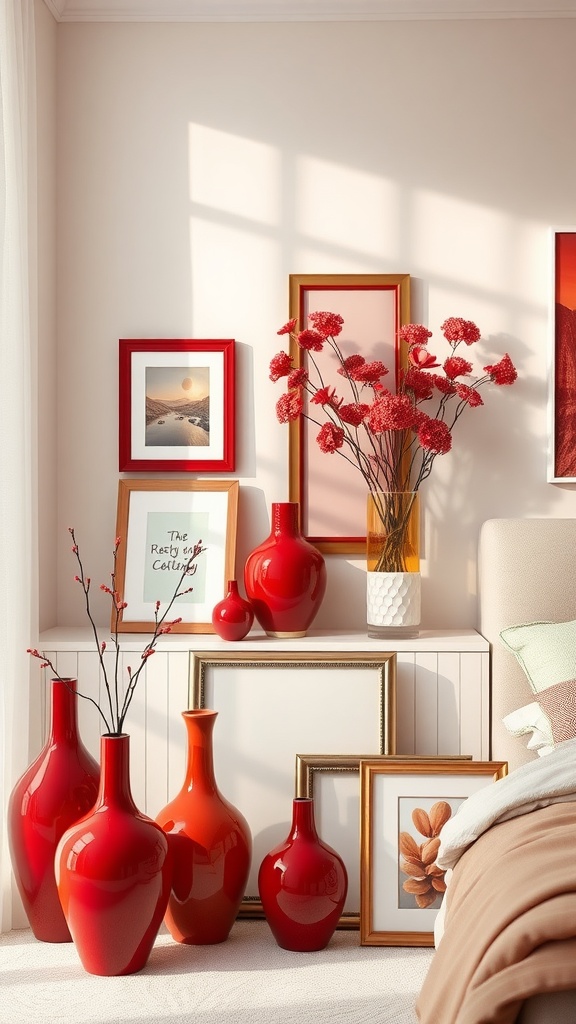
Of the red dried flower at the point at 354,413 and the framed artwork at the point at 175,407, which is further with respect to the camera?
the framed artwork at the point at 175,407

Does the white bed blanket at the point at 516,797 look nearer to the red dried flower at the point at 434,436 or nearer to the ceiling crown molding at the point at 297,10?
the red dried flower at the point at 434,436

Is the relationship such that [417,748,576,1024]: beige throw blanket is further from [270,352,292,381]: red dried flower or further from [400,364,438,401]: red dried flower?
[270,352,292,381]: red dried flower

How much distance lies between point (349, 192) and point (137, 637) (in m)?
1.55

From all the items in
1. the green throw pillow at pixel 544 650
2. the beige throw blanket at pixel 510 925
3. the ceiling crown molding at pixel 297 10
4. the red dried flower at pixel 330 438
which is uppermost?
the ceiling crown molding at pixel 297 10

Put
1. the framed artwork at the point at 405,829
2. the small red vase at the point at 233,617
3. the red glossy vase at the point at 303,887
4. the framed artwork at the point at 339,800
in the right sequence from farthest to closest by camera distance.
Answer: the small red vase at the point at 233,617 < the framed artwork at the point at 339,800 < the framed artwork at the point at 405,829 < the red glossy vase at the point at 303,887

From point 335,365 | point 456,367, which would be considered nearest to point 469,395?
point 456,367

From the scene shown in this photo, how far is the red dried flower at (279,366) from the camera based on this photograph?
9.55ft

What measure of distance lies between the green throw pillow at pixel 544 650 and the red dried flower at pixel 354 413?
0.75 meters

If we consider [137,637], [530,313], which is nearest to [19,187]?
[137,637]

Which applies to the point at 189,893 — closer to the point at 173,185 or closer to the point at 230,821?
the point at 230,821

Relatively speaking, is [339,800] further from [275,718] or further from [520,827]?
[520,827]

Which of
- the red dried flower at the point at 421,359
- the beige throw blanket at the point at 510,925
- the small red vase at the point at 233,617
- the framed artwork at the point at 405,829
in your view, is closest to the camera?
the beige throw blanket at the point at 510,925

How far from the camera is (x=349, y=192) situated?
3064 mm

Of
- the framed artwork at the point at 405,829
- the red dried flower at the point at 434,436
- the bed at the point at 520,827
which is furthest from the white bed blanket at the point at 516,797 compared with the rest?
the red dried flower at the point at 434,436
